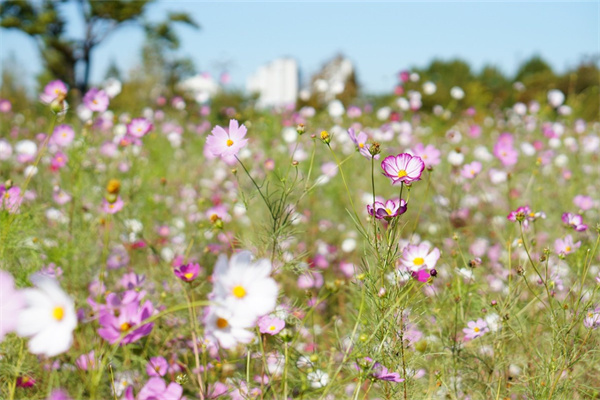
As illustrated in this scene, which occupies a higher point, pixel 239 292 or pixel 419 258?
pixel 419 258

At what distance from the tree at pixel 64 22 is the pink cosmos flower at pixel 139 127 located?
1561cm

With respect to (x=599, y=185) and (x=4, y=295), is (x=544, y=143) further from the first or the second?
(x=4, y=295)

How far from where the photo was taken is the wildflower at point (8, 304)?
0.56 metres

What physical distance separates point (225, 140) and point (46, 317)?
21.7 inches

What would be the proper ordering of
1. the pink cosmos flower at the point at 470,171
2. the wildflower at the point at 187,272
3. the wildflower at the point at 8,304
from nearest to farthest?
the wildflower at the point at 8,304
the wildflower at the point at 187,272
the pink cosmos flower at the point at 470,171

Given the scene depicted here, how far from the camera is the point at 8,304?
56cm

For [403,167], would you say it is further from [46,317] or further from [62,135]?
[62,135]

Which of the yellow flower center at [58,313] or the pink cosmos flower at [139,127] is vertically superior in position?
the pink cosmos flower at [139,127]

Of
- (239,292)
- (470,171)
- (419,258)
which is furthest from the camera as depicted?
(470,171)

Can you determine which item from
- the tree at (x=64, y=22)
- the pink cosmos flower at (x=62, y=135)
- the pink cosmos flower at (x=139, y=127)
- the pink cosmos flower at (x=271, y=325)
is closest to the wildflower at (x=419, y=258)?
the pink cosmos flower at (x=271, y=325)

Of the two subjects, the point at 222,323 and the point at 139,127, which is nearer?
the point at 222,323

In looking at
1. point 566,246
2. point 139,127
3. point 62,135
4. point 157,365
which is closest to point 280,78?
point 62,135

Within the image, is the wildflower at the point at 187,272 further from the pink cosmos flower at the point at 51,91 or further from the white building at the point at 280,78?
the white building at the point at 280,78

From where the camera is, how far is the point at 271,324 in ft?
3.10
